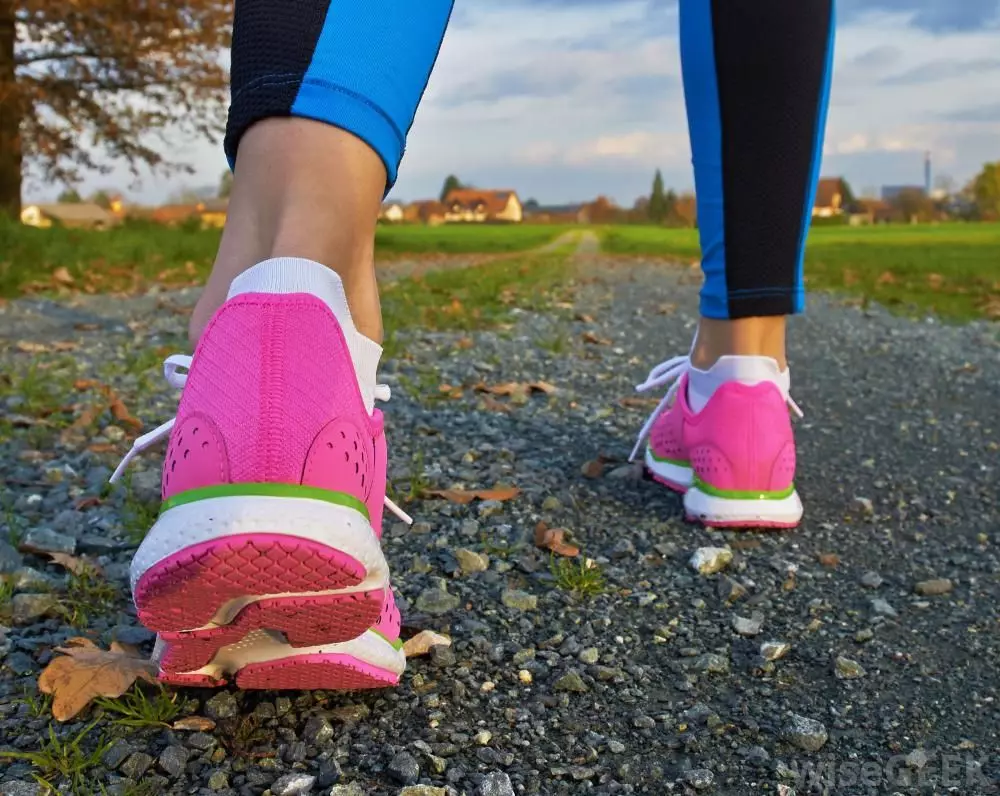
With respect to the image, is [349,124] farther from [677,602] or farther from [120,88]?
[120,88]

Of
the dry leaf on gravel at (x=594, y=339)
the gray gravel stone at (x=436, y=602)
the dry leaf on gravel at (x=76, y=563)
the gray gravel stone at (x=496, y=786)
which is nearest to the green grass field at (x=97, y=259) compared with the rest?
the dry leaf on gravel at (x=594, y=339)

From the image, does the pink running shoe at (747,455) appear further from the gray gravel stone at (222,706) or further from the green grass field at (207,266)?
the green grass field at (207,266)

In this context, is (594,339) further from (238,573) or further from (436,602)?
(238,573)

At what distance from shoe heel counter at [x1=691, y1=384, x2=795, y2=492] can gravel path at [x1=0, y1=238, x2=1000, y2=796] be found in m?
0.12

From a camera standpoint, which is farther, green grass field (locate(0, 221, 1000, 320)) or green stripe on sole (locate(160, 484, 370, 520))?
green grass field (locate(0, 221, 1000, 320))

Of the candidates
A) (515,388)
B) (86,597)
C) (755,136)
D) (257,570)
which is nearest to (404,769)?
(257,570)

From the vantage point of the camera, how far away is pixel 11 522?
178cm

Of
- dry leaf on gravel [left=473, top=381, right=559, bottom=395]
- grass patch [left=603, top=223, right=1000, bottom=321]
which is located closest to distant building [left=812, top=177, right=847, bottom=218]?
grass patch [left=603, top=223, right=1000, bottom=321]

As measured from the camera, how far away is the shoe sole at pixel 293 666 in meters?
1.06

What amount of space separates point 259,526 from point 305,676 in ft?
1.04

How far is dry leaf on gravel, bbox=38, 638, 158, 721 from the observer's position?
1133mm

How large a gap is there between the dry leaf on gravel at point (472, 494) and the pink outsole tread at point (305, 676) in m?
0.86

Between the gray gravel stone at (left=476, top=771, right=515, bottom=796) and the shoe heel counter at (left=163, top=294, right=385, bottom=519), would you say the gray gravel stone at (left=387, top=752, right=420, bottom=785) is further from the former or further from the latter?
the shoe heel counter at (left=163, top=294, right=385, bottom=519)

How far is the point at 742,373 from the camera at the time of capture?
1.85 meters
